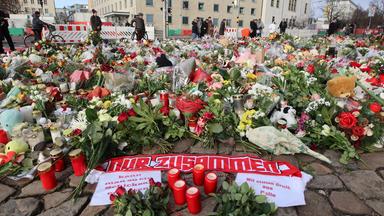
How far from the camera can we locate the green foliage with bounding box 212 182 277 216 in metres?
1.83

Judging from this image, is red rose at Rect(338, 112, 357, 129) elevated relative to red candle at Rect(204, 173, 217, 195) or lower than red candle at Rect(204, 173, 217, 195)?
elevated

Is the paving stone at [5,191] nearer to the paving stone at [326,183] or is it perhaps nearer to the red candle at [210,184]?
the red candle at [210,184]

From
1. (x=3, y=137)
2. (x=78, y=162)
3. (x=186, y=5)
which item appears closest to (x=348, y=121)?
(x=78, y=162)

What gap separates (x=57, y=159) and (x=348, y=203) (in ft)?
8.39

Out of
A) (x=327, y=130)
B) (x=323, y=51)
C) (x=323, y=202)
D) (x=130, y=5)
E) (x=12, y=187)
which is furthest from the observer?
(x=130, y=5)

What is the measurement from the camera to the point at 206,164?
270 centimetres

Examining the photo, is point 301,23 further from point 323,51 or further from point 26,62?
point 26,62

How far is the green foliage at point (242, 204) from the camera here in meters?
1.83

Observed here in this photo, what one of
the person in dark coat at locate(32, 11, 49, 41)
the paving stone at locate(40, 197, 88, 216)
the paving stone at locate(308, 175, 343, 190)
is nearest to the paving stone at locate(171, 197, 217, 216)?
the paving stone at locate(40, 197, 88, 216)

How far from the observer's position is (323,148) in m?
3.07

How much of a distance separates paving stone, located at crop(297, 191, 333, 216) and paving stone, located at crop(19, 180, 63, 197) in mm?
2099

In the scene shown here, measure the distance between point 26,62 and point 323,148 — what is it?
6.24 metres

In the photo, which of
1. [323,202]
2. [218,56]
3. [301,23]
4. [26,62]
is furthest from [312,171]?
[301,23]

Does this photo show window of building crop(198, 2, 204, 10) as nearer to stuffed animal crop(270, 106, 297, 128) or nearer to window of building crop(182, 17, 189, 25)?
window of building crop(182, 17, 189, 25)
